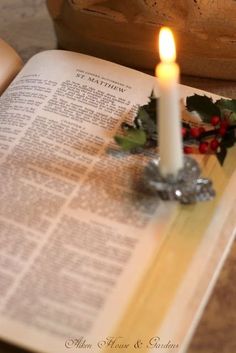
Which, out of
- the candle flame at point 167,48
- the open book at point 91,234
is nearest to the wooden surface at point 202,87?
the open book at point 91,234

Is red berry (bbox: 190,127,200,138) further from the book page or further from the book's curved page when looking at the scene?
the book's curved page

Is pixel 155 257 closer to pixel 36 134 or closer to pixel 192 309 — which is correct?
pixel 192 309

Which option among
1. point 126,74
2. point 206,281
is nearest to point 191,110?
point 126,74

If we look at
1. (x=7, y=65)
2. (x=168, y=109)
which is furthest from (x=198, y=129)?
(x=7, y=65)

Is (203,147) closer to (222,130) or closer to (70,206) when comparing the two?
(222,130)

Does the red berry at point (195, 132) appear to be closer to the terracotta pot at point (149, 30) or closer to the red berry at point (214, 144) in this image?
the red berry at point (214, 144)

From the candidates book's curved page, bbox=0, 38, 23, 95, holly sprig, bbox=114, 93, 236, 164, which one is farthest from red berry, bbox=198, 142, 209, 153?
book's curved page, bbox=0, 38, 23, 95
